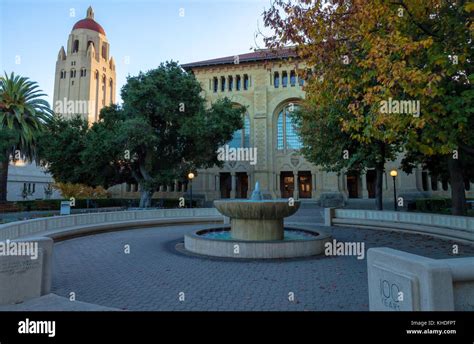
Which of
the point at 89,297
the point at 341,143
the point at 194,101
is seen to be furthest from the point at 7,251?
the point at 194,101

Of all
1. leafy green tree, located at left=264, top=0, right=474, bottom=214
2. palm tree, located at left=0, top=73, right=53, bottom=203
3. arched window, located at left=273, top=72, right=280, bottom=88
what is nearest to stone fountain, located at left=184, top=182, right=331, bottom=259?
leafy green tree, located at left=264, top=0, right=474, bottom=214

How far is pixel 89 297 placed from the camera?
17.5ft

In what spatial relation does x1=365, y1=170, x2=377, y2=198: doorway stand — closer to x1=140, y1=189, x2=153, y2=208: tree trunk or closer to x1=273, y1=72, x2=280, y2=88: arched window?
x1=273, y1=72, x2=280, y2=88: arched window

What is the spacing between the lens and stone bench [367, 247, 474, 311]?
318 centimetres

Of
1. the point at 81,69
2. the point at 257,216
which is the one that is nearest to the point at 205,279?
the point at 257,216

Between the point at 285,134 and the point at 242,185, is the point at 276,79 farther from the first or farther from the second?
the point at 242,185

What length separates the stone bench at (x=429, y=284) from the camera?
10.4ft

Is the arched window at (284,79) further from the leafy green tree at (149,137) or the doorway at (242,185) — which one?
the leafy green tree at (149,137)

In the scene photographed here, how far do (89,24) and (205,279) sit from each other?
86.9 meters

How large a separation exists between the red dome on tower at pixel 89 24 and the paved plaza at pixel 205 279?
80.4m

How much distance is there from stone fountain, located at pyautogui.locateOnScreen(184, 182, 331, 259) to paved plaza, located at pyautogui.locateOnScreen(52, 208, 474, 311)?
16.2 inches

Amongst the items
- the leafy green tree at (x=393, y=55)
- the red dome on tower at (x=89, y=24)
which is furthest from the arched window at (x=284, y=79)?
the red dome on tower at (x=89, y=24)
